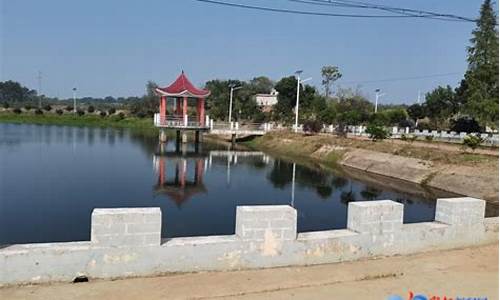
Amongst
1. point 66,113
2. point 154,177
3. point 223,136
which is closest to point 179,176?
point 154,177

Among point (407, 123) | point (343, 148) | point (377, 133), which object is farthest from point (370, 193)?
point (407, 123)

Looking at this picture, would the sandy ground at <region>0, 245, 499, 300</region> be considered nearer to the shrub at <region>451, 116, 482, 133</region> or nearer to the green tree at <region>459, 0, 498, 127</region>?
the green tree at <region>459, 0, 498, 127</region>

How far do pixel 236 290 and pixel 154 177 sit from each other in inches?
616

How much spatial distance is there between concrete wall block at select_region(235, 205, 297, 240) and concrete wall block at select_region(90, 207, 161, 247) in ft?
2.93

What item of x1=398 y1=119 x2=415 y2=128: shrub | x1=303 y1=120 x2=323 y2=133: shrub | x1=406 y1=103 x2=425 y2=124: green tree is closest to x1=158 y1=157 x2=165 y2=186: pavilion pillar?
x1=303 y1=120 x2=323 y2=133: shrub

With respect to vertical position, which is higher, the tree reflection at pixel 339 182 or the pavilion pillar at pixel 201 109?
the pavilion pillar at pixel 201 109

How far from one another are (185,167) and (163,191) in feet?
26.9

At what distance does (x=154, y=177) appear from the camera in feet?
64.4

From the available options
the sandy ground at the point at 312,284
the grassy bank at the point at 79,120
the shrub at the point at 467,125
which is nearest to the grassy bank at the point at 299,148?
the shrub at the point at 467,125

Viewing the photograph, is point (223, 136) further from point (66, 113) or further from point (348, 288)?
point (348, 288)

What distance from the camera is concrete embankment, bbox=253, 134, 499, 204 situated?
17.9 metres

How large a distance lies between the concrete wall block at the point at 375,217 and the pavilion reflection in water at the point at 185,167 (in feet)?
29.0

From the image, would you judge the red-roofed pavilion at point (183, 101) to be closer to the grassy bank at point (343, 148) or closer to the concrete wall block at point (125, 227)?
the grassy bank at point (343, 148)

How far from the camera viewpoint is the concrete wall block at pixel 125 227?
459 cm
